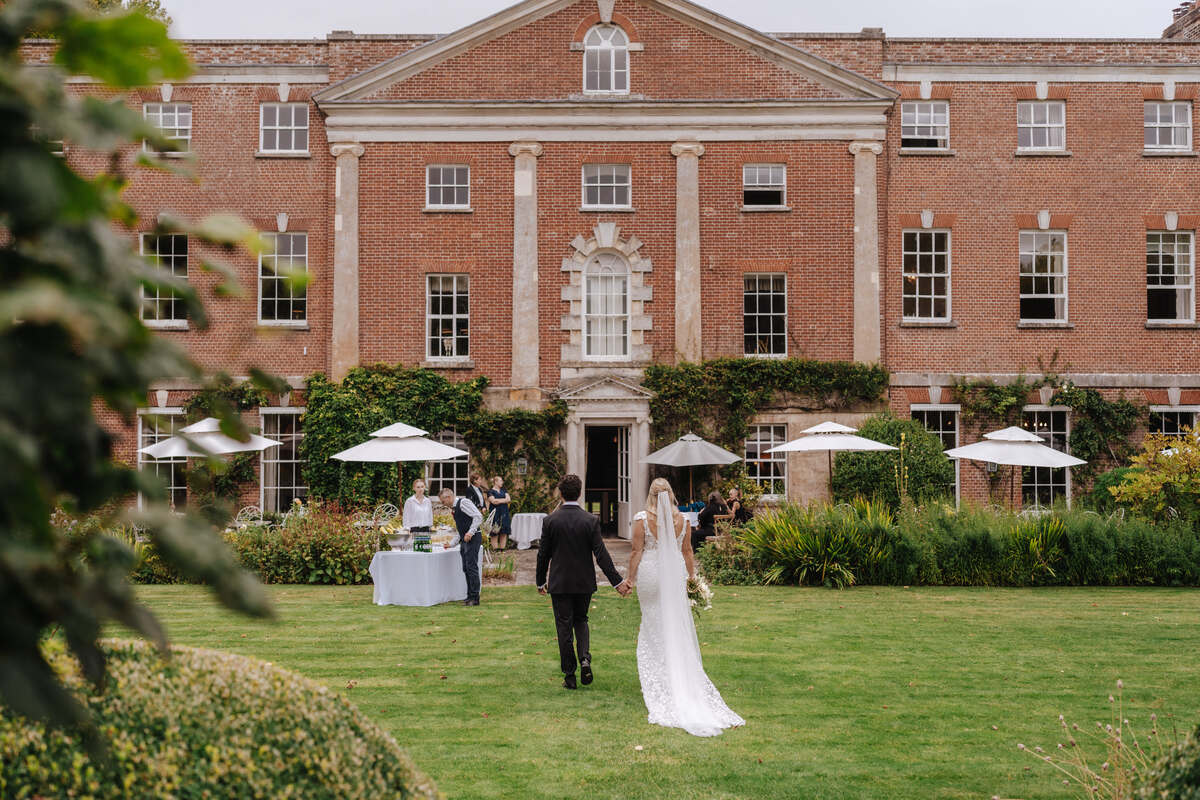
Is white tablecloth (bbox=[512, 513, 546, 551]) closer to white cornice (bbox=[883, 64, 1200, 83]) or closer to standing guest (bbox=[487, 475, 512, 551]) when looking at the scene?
standing guest (bbox=[487, 475, 512, 551])

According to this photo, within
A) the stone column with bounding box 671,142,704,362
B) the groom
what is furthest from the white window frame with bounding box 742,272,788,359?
the groom

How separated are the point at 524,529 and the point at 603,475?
13.2 feet

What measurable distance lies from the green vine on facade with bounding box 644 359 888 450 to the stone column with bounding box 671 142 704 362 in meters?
0.66

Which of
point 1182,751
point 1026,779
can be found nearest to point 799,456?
point 1026,779

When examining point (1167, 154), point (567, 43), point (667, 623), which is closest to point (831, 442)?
point (567, 43)

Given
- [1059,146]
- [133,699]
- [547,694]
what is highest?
[1059,146]

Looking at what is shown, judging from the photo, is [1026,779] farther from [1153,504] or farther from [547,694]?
[1153,504]

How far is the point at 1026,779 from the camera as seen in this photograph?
6934mm

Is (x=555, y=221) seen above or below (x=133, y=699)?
above

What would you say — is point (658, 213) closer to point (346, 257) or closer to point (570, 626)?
point (346, 257)

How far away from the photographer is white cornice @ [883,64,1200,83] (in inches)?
937

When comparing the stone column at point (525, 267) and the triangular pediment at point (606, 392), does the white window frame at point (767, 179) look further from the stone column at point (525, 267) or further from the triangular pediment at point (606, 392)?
the triangular pediment at point (606, 392)

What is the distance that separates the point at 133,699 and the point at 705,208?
20.9 m

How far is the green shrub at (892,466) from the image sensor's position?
21.3 metres
